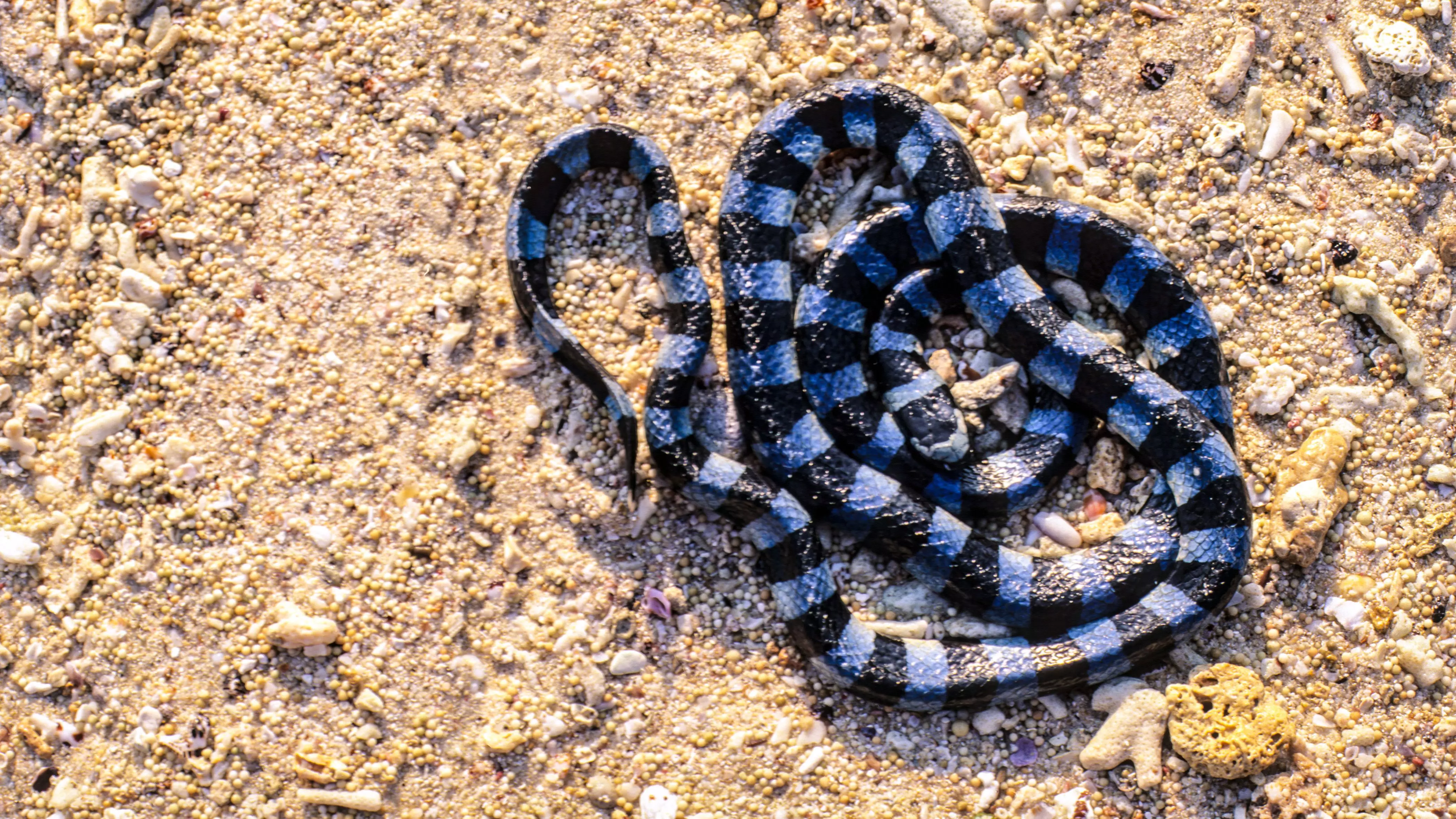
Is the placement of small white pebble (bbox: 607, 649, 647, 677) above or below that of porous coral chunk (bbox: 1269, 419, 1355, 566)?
below

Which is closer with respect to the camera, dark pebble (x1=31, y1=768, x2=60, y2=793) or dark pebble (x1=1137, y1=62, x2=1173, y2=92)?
dark pebble (x1=31, y1=768, x2=60, y2=793)

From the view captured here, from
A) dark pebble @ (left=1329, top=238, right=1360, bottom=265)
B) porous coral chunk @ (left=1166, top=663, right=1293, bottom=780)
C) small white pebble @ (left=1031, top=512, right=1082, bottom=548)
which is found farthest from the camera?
dark pebble @ (left=1329, top=238, right=1360, bottom=265)

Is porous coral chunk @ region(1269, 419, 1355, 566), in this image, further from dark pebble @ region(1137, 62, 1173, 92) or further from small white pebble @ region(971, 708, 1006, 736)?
dark pebble @ region(1137, 62, 1173, 92)

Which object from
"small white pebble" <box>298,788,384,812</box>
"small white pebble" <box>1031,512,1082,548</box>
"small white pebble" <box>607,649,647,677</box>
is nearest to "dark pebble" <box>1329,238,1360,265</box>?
"small white pebble" <box>1031,512,1082,548</box>

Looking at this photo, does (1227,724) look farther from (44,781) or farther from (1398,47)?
(44,781)

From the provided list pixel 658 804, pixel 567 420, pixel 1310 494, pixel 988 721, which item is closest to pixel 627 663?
pixel 658 804

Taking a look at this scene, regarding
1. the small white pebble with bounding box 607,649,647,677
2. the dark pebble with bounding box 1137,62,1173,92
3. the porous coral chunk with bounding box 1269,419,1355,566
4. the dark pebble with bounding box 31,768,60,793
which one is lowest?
the dark pebble with bounding box 31,768,60,793

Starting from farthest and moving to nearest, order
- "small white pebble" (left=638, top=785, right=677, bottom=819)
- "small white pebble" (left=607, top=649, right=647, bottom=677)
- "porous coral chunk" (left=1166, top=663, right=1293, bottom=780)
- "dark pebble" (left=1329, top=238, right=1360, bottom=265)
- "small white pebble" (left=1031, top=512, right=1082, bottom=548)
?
"dark pebble" (left=1329, top=238, right=1360, bottom=265) < "small white pebble" (left=1031, top=512, right=1082, bottom=548) < "small white pebble" (left=607, top=649, right=647, bottom=677) < "small white pebble" (left=638, top=785, right=677, bottom=819) < "porous coral chunk" (left=1166, top=663, right=1293, bottom=780)
